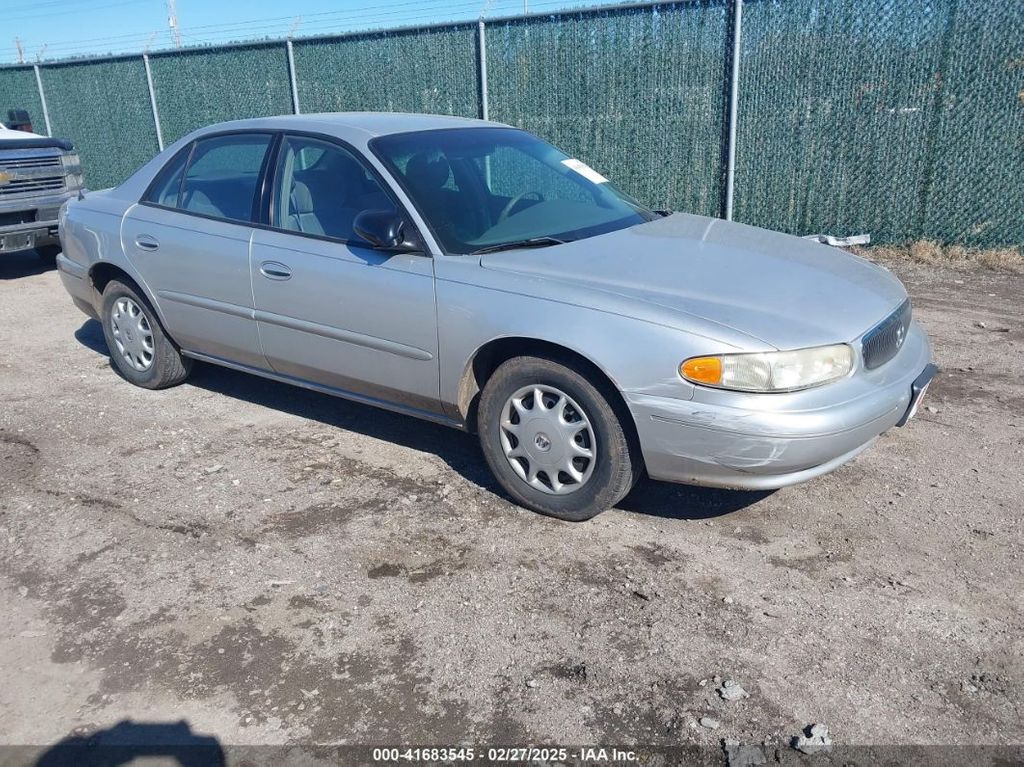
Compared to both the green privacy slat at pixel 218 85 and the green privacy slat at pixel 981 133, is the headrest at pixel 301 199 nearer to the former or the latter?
the green privacy slat at pixel 981 133

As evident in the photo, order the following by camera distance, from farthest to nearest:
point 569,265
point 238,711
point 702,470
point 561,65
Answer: point 561,65
point 569,265
point 702,470
point 238,711

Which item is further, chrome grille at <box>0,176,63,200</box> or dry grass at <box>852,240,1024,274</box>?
chrome grille at <box>0,176,63,200</box>

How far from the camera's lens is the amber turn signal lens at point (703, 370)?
133 inches

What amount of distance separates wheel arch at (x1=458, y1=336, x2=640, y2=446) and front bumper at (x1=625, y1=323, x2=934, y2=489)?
117 mm

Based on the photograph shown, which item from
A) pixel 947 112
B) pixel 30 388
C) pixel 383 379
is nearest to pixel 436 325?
pixel 383 379

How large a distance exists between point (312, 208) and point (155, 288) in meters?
1.30

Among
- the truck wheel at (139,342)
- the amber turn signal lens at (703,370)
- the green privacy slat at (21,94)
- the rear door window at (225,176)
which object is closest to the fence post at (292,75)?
the green privacy slat at (21,94)

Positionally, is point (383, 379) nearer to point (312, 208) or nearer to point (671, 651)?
point (312, 208)

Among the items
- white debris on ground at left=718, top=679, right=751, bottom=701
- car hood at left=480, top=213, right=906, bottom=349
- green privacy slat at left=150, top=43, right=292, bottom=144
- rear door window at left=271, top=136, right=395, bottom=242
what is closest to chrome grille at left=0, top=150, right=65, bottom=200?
green privacy slat at left=150, top=43, right=292, bottom=144

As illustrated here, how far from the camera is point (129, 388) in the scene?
589 cm

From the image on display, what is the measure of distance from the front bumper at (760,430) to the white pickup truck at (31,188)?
24.8 feet

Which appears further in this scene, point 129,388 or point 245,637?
point 129,388

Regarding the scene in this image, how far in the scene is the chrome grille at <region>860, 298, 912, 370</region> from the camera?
12.0 feet

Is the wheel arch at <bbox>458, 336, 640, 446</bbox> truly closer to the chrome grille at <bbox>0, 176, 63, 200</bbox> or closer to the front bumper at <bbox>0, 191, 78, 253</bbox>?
the front bumper at <bbox>0, 191, 78, 253</bbox>
